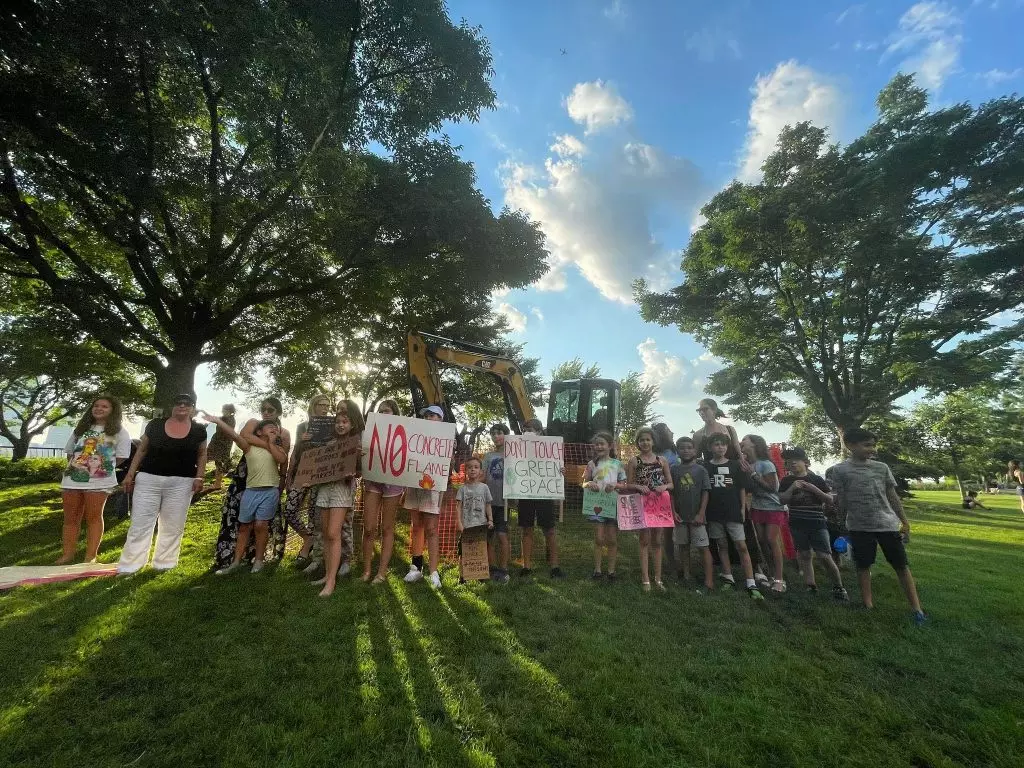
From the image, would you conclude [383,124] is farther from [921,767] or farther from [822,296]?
[822,296]

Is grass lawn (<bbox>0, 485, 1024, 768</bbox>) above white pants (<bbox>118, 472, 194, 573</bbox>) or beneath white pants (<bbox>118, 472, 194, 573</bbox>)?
beneath

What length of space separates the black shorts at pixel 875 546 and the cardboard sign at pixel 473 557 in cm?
441

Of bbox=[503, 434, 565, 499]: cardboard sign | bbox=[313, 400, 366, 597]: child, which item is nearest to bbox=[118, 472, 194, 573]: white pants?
bbox=[313, 400, 366, 597]: child

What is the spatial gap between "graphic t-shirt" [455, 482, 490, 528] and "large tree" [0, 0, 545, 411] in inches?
300

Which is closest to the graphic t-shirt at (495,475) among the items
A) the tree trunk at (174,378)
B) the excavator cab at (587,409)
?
the excavator cab at (587,409)

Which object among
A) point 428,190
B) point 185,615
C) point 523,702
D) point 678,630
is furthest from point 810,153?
point 185,615

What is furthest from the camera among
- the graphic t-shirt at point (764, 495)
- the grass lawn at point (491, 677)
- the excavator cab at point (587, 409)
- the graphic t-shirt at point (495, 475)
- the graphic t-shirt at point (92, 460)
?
the excavator cab at point (587, 409)

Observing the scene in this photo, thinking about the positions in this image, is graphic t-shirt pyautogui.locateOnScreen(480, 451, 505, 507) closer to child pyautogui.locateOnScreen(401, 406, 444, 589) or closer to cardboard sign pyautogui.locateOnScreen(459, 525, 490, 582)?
cardboard sign pyautogui.locateOnScreen(459, 525, 490, 582)

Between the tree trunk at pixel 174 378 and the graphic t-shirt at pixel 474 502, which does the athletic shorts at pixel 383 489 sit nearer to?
the graphic t-shirt at pixel 474 502

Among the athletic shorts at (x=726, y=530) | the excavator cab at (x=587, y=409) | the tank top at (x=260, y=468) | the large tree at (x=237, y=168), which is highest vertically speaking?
the large tree at (x=237, y=168)

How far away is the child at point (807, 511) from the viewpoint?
5.60 metres

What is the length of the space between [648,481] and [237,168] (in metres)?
10.8

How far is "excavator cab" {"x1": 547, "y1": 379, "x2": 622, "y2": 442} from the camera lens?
12.6 metres

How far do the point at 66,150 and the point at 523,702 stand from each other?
9861 mm
